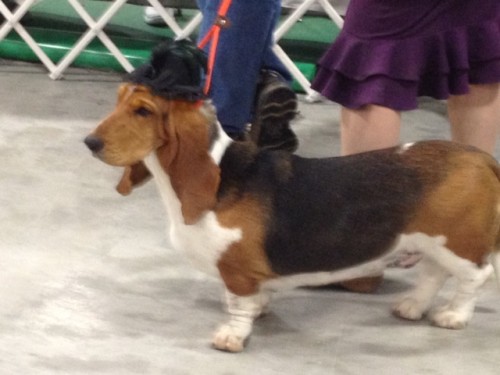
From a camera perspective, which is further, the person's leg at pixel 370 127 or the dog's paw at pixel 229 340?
the person's leg at pixel 370 127

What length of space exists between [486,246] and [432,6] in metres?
0.42

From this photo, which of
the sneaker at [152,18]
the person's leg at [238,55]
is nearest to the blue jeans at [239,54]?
the person's leg at [238,55]

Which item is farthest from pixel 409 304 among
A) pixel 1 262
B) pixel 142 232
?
pixel 1 262

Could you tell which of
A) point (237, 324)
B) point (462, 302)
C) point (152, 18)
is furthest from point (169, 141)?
point (152, 18)

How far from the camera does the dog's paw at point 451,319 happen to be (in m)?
1.32

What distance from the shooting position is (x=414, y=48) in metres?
1.39

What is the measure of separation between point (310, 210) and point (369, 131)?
1.00 ft

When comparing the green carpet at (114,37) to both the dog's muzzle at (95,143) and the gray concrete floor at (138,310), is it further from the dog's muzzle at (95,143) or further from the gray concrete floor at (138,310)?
the dog's muzzle at (95,143)

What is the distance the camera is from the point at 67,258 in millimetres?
1529

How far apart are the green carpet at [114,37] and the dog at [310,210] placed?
1.34 metres

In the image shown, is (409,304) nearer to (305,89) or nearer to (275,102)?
(275,102)

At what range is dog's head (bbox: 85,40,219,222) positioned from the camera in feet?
3.63

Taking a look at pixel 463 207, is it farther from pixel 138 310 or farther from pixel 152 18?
pixel 152 18

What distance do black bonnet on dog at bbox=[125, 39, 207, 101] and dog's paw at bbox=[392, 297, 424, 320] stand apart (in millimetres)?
514
